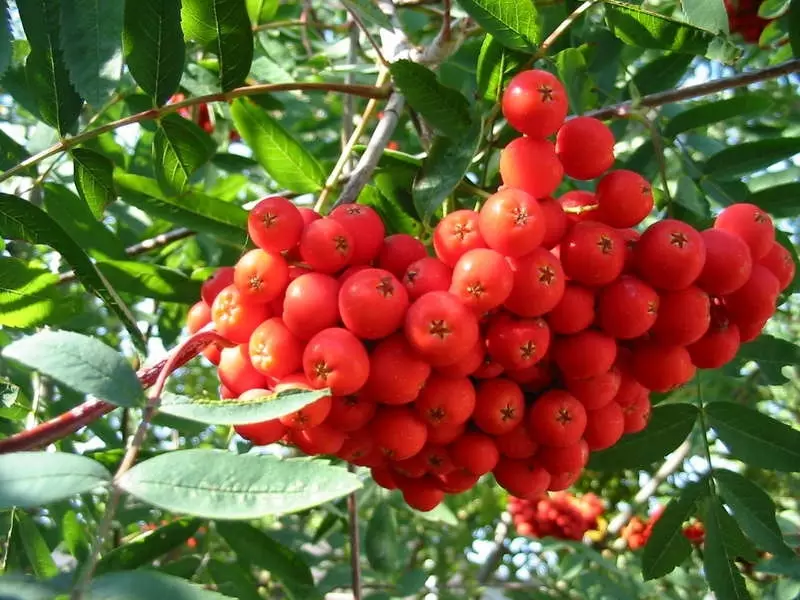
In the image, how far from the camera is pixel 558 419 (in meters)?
1.17

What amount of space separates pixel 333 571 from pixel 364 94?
4.65 ft

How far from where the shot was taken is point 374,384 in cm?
109

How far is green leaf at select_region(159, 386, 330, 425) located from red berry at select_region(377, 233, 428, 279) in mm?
294

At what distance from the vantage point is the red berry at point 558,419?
1164 millimetres

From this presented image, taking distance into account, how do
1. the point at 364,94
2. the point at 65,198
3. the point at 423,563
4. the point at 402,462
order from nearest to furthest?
the point at 402,462, the point at 364,94, the point at 65,198, the point at 423,563

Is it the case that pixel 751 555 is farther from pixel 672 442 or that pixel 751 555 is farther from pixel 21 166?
pixel 21 166

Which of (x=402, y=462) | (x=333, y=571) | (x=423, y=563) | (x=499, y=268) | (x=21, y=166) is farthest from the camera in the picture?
(x=423, y=563)

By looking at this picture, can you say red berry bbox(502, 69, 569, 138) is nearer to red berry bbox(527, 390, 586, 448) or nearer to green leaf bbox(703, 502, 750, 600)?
red berry bbox(527, 390, 586, 448)

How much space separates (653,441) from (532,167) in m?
0.69

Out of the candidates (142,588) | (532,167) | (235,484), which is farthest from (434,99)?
(142,588)

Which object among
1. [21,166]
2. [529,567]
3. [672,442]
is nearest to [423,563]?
[529,567]

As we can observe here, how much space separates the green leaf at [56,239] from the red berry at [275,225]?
0.27m

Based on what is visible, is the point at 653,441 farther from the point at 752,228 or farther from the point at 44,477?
the point at 44,477

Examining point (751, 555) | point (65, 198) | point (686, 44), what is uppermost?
point (686, 44)
